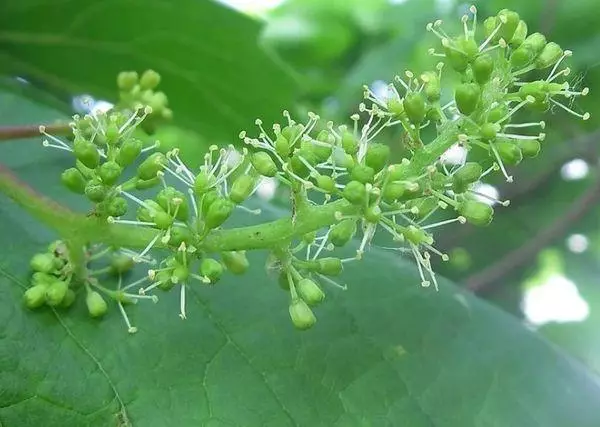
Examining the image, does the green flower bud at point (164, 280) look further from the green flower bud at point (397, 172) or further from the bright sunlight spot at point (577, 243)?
the bright sunlight spot at point (577, 243)

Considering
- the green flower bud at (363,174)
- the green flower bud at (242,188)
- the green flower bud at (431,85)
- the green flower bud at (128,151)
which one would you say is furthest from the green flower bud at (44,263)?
the green flower bud at (431,85)

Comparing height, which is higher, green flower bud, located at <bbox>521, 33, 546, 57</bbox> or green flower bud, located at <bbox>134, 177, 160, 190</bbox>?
green flower bud, located at <bbox>521, 33, 546, 57</bbox>

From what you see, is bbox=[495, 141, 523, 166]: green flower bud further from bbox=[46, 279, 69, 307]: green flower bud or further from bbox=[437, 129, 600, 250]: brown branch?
bbox=[437, 129, 600, 250]: brown branch

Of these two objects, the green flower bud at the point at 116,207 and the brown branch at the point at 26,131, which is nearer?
the green flower bud at the point at 116,207

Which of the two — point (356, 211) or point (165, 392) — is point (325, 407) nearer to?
point (165, 392)

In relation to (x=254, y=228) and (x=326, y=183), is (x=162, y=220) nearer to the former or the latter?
(x=254, y=228)

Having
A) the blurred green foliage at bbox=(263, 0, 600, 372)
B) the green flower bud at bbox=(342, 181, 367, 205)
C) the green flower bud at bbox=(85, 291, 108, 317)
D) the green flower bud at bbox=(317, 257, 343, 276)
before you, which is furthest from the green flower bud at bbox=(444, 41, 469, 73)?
the blurred green foliage at bbox=(263, 0, 600, 372)

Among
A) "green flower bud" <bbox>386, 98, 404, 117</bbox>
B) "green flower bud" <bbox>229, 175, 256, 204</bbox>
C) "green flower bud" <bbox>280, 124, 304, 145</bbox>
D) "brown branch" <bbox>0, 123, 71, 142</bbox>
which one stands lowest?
"brown branch" <bbox>0, 123, 71, 142</bbox>
